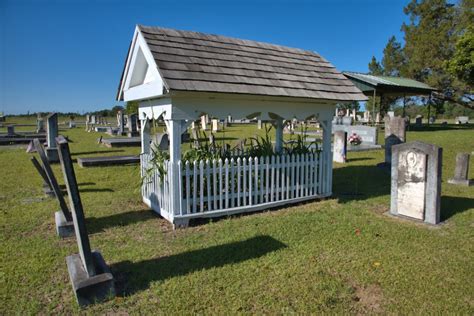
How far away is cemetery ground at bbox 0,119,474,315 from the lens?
363cm

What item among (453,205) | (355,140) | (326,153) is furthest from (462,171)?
(355,140)

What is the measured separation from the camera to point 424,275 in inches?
165

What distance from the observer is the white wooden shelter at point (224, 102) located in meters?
5.83

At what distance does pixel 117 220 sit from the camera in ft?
21.0

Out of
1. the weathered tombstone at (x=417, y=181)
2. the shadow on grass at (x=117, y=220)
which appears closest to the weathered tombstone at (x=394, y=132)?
the weathered tombstone at (x=417, y=181)

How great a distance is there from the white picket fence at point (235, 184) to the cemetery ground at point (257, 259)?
0.87 ft

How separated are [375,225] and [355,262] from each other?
1.73 metres

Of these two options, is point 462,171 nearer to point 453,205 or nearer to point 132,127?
point 453,205

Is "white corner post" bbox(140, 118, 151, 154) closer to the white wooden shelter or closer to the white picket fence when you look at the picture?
the white wooden shelter

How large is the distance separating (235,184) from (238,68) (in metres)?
2.29

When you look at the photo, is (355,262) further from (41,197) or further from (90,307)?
(41,197)

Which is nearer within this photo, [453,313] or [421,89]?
[453,313]

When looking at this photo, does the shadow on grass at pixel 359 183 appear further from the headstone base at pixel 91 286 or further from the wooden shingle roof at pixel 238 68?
the headstone base at pixel 91 286

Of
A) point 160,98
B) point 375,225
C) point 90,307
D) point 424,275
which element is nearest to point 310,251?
point 424,275
